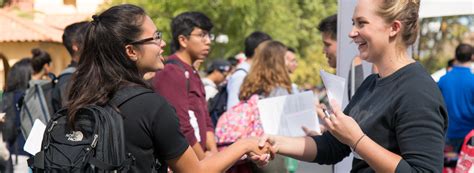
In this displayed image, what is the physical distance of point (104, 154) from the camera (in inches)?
117

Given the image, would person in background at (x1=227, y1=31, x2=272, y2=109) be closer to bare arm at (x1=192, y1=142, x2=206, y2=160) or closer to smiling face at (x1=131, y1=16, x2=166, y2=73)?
bare arm at (x1=192, y1=142, x2=206, y2=160)

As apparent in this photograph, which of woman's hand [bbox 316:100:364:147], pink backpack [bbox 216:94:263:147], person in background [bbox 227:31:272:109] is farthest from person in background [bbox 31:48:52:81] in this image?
woman's hand [bbox 316:100:364:147]

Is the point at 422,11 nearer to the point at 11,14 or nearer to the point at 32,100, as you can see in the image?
the point at 32,100

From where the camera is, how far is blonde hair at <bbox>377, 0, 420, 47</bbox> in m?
3.15

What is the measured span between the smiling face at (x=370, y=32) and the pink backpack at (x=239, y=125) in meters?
2.97

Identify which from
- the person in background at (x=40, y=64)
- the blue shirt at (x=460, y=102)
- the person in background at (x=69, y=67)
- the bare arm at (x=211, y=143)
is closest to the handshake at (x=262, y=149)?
the bare arm at (x=211, y=143)

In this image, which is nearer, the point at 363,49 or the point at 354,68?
the point at 363,49

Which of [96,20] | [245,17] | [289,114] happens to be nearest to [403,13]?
[96,20]

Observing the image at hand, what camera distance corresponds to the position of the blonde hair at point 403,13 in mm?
3150

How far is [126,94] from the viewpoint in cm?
312

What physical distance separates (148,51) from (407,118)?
1076mm

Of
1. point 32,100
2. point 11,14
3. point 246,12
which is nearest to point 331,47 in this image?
point 32,100

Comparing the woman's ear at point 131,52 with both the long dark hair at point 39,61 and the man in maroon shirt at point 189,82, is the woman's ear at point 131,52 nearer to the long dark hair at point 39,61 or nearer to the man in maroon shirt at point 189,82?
the man in maroon shirt at point 189,82

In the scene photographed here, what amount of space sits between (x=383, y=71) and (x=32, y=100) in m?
4.05
